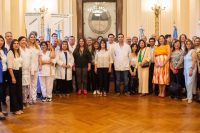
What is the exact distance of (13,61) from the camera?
5.77 metres

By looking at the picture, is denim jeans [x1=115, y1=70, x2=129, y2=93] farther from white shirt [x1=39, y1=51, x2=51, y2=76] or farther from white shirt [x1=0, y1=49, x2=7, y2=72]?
white shirt [x1=0, y1=49, x2=7, y2=72]

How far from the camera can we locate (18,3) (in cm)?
1030

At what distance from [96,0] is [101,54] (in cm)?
446

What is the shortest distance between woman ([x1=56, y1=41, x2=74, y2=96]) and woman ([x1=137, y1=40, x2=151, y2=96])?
1633 millimetres

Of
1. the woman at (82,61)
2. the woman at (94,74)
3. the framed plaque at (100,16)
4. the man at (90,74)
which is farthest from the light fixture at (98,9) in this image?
the woman at (82,61)

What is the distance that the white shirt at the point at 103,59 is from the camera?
7.96 metres

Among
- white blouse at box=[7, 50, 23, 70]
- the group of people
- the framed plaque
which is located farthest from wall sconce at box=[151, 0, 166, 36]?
white blouse at box=[7, 50, 23, 70]

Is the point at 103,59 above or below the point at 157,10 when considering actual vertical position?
below

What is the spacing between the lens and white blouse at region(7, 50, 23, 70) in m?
5.69

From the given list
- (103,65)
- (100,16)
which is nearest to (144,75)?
(103,65)

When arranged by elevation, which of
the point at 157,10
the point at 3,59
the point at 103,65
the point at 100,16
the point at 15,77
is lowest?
the point at 15,77

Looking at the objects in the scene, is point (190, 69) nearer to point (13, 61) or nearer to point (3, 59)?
point (13, 61)

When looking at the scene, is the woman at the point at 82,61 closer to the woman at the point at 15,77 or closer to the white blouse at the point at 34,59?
the white blouse at the point at 34,59

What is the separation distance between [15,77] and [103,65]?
268cm
